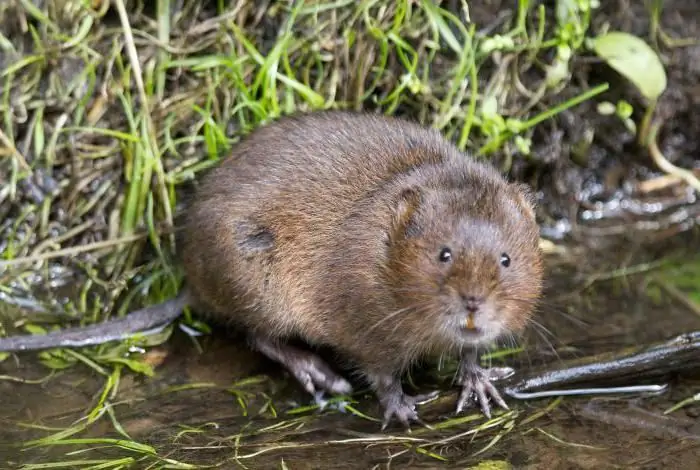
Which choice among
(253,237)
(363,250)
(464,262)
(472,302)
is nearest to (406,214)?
(363,250)

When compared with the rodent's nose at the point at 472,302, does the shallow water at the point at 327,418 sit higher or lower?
lower

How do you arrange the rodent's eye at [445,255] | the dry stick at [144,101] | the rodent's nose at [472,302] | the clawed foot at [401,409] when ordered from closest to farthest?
the rodent's nose at [472,302], the rodent's eye at [445,255], the clawed foot at [401,409], the dry stick at [144,101]

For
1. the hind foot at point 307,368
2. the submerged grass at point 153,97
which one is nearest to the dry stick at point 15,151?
the submerged grass at point 153,97

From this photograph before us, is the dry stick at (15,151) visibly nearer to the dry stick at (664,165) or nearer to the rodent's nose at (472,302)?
the rodent's nose at (472,302)

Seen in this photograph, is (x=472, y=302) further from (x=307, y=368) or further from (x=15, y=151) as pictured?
(x=15, y=151)

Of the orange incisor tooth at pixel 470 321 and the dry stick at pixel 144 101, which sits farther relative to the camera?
the dry stick at pixel 144 101

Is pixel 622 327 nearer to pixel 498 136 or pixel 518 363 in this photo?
pixel 518 363
